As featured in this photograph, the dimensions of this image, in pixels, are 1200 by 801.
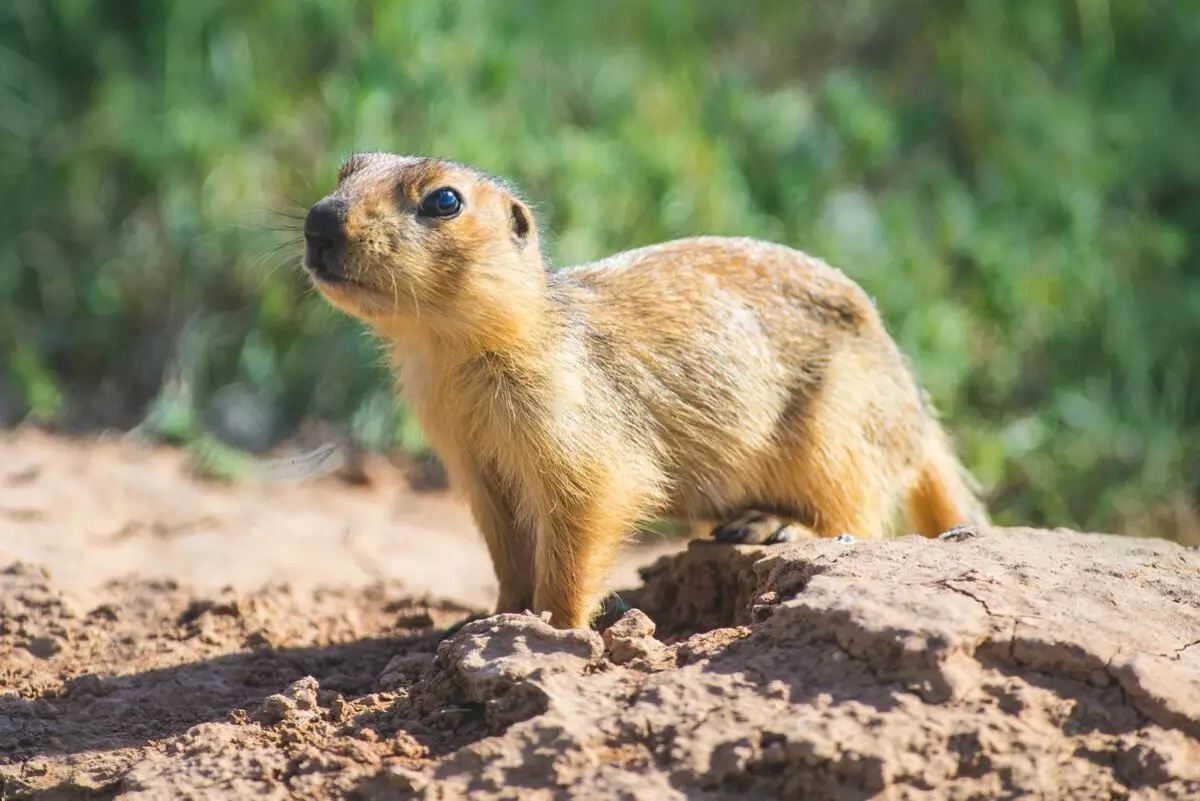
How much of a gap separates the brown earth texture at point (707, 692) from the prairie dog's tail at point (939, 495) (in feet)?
3.93

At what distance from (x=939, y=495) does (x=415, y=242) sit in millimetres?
2585

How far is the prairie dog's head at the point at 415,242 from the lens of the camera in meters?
4.46

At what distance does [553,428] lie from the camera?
4680 millimetres

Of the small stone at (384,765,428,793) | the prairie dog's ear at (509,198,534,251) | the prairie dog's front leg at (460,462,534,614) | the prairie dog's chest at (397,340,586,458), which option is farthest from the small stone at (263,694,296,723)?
Answer: the prairie dog's ear at (509,198,534,251)

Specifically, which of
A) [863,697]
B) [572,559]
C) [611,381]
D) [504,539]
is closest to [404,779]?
[863,697]

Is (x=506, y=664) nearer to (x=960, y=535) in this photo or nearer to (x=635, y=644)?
(x=635, y=644)

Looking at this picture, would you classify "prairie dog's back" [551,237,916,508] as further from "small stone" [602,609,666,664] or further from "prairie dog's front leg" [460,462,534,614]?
"small stone" [602,609,666,664]

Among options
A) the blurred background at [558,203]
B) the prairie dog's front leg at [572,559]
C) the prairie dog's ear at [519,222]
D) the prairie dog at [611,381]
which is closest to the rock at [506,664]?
the prairie dog's front leg at [572,559]

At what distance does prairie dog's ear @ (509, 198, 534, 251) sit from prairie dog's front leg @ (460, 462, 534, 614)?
81 cm

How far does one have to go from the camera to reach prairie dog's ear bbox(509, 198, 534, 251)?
4.95 metres

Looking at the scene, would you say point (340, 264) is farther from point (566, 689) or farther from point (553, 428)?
point (566, 689)

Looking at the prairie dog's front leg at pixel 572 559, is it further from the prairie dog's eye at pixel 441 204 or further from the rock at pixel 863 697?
the prairie dog's eye at pixel 441 204

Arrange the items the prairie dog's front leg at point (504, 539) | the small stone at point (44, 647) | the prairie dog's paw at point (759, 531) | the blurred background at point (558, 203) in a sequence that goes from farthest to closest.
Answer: the blurred background at point (558, 203) < the prairie dog's paw at point (759, 531) < the prairie dog's front leg at point (504, 539) < the small stone at point (44, 647)

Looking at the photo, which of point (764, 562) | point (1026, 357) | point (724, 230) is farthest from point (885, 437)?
point (1026, 357)
